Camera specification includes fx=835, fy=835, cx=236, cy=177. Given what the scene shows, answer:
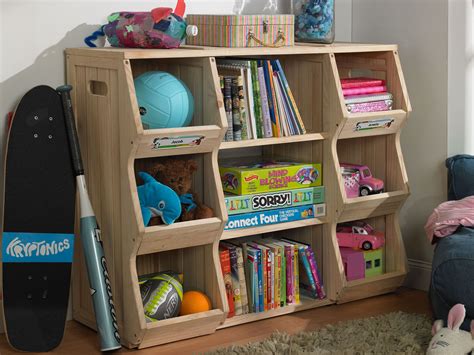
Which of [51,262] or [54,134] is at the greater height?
[54,134]

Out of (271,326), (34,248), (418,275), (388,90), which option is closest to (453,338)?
(271,326)

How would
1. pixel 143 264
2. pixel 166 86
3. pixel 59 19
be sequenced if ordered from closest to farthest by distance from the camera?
pixel 166 86 < pixel 59 19 < pixel 143 264

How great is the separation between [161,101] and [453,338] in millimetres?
1190

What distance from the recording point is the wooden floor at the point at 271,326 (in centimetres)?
280

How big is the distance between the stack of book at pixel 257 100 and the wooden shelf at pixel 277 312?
2.14 ft

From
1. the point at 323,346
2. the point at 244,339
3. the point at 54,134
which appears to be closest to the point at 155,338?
the point at 244,339

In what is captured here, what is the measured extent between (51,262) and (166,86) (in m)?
0.71

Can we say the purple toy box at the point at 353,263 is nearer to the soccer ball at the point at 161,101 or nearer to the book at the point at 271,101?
the book at the point at 271,101

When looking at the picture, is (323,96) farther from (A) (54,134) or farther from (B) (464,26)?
(A) (54,134)

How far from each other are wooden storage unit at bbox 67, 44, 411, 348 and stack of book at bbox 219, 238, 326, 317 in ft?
0.15

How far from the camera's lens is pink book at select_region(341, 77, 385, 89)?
10.6 feet

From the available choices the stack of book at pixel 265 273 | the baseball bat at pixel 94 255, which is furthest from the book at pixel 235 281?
the baseball bat at pixel 94 255

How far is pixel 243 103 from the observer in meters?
2.98

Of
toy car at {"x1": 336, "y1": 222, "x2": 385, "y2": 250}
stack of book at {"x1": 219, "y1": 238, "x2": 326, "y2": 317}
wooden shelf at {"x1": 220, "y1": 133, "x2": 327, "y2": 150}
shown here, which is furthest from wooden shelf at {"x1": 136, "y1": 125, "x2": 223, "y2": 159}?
toy car at {"x1": 336, "y1": 222, "x2": 385, "y2": 250}
